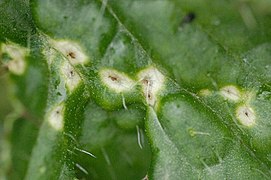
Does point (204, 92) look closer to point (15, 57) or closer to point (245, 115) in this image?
point (245, 115)

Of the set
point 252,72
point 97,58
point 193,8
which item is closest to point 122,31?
point 97,58

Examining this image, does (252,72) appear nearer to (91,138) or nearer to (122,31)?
(122,31)

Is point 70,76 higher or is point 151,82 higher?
point 151,82

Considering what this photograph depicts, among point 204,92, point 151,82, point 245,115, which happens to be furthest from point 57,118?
point 245,115

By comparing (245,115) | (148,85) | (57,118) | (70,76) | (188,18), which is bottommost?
(57,118)

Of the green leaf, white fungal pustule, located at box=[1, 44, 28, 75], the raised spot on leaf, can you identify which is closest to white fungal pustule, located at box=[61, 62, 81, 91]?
the green leaf

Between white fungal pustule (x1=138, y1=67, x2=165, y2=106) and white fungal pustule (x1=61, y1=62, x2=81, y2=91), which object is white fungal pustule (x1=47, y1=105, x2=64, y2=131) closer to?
white fungal pustule (x1=61, y1=62, x2=81, y2=91)
